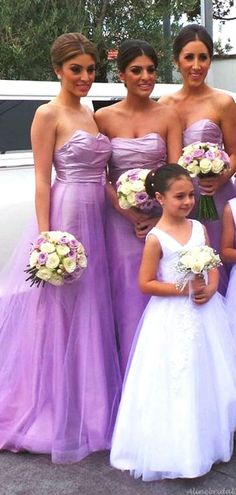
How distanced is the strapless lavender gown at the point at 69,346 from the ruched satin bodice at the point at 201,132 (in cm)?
50

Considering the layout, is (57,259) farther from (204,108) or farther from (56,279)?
(204,108)

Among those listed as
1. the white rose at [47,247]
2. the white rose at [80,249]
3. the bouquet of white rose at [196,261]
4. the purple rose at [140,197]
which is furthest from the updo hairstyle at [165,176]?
the white rose at [47,247]

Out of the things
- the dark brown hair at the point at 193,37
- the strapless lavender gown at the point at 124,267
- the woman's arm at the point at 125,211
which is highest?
the dark brown hair at the point at 193,37

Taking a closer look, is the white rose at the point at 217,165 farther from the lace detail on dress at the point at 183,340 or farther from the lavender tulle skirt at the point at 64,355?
the lace detail on dress at the point at 183,340

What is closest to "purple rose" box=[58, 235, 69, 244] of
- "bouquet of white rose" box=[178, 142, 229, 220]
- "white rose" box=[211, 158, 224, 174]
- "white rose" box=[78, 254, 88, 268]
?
"white rose" box=[78, 254, 88, 268]

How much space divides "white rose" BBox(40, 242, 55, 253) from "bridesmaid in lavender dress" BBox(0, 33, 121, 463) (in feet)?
0.81

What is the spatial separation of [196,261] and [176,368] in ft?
1.61

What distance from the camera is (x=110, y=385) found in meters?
3.21

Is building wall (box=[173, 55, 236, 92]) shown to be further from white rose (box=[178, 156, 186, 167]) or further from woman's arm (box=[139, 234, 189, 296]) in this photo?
woman's arm (box=[139, 234, 189, 296])

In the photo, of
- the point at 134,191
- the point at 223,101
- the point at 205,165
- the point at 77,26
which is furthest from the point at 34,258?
the point at 77,26

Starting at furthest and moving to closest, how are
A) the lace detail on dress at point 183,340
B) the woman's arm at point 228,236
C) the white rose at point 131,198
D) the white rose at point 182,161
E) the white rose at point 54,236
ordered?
1. the woman's arm at point 228,236
2. the white rose at point 182,161
3. the white rose at point 131,198
4. the white rose at point 54,236
5. the lace detail on dress at point 183,340

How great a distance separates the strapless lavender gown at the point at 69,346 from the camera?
10.1 ft

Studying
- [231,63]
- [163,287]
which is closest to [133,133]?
[163,287]

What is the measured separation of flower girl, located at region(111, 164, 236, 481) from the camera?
2719mm
